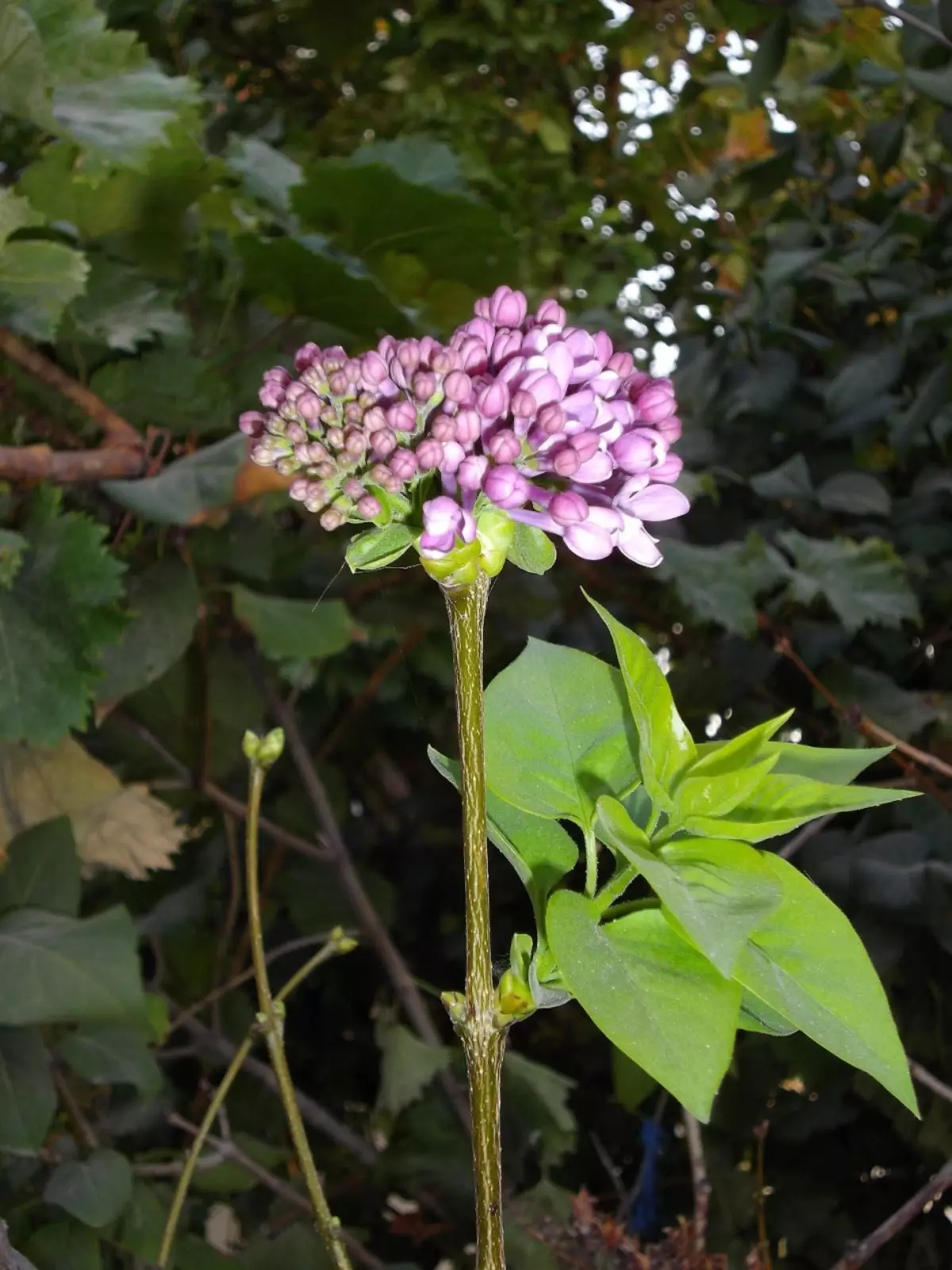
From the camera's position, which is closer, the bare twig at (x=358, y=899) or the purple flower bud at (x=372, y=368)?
the purple flower bud at (x=372, y=368)

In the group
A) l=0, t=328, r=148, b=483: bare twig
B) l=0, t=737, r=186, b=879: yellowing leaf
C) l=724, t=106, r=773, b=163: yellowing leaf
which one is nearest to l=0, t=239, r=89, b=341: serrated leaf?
l=0, t=328, r=148, b=483: bare twig

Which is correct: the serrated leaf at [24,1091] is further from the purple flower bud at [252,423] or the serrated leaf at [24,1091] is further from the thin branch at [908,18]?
the thin branch at [908,18]

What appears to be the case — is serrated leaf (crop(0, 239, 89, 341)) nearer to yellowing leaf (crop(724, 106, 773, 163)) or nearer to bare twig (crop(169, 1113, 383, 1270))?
bare twig (crop(169, 1113, 383, 1270))

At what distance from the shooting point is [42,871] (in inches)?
14.1

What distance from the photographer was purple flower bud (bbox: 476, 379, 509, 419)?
5.6 inches

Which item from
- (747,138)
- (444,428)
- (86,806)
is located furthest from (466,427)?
(747,138)

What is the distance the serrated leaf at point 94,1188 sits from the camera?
32 cm

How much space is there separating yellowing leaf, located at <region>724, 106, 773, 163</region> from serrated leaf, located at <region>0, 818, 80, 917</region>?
67cm

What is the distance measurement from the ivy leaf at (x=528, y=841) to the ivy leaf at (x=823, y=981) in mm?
33

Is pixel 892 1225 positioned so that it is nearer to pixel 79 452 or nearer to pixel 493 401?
pixel 493 401

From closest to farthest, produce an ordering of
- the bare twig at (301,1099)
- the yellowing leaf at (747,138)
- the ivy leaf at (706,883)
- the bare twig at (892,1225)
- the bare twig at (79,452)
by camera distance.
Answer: the ivy leaf at (706,883)
the bare twig at (892,1225)
the bare twig at (79,452)
the bare twig at (301,1099)
the yellowing leaf at (747,138)

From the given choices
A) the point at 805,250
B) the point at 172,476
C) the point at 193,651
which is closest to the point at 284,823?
the point at 193,651

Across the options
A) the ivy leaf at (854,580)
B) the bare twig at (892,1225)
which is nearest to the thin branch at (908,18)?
the ivy leaf at (854,580)

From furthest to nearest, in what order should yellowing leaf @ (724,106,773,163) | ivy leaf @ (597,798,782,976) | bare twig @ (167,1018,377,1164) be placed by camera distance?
1. yellowing leaf @ (724,106,773,163)
2. bare twig @ (167,1018,377,1164)
3. ivy leaf @ (597,798,782,976)
